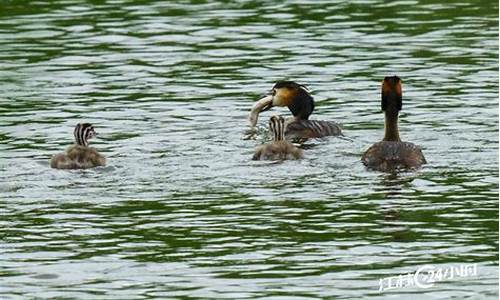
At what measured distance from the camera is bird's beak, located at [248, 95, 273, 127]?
2141 centimetres

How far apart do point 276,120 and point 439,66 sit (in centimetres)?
573

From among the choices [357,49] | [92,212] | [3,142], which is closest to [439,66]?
[357,49]

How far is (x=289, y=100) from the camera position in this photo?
22.1 m

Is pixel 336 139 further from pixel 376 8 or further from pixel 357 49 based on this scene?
pixel 376 8

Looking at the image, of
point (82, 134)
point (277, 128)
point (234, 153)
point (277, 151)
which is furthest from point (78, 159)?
point (277, 128)

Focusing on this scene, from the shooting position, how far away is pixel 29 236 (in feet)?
50.1

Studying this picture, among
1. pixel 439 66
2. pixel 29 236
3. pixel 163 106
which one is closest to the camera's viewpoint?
pixel 29 236

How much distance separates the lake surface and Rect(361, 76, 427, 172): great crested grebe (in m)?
0.20

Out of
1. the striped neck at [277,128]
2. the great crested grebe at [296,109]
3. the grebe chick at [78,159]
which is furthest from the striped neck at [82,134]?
the great crested grebe at [296,109]

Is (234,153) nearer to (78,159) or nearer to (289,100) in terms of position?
(78,159)

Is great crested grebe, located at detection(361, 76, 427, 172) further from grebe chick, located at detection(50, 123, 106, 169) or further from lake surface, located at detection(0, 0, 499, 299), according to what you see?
grebe chick, located at detection(50, 123, 106, 169)

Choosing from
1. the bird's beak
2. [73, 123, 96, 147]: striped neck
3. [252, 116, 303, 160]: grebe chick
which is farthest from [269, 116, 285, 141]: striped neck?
[73, 123, 96, 147]: striped neck

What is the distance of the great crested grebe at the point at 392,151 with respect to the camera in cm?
1817

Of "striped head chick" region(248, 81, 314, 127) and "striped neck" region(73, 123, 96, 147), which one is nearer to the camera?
"striped neck" region(73, 123, 96, 147)
